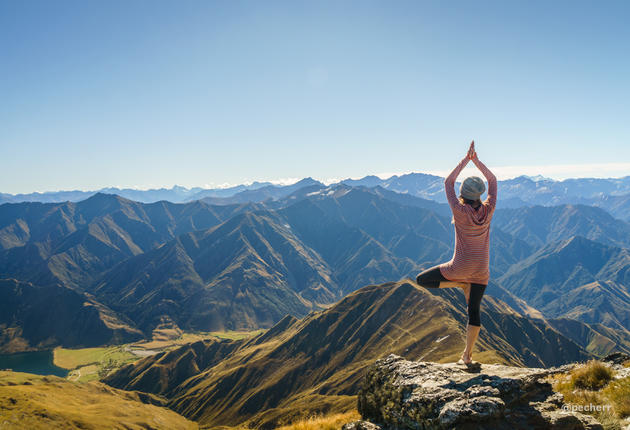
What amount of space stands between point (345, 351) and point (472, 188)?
162222mm

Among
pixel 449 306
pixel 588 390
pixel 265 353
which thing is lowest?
pixel 265 353

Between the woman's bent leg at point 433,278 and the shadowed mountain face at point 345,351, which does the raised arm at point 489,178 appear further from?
the shadowed mountain face at point 345,351

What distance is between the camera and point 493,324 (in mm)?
177750

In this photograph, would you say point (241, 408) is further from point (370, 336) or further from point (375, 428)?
point (375, 428)

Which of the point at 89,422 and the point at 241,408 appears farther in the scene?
the point at 241,408

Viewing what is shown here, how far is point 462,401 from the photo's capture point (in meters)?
6.98

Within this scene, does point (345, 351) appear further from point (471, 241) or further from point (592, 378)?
point (471, 241)

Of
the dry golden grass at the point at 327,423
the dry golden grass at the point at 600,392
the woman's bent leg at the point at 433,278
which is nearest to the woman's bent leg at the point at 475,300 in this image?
the woman's bent leg at the point at 433,278

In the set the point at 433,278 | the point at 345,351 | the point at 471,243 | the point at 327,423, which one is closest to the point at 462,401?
the point at 433,278

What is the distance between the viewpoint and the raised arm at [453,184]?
7.89 metres

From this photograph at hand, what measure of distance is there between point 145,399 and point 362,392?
204m

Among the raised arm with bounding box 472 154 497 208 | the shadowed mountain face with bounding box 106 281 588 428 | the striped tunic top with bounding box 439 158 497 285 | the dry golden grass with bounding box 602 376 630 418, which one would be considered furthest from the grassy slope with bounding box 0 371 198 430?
the dry golden grass with bounding box 602 376 630 418

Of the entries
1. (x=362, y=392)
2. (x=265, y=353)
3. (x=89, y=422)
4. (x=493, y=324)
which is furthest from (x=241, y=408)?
(x=362, y=392)

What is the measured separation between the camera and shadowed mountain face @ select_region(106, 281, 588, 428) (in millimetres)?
132250
